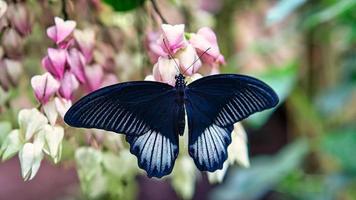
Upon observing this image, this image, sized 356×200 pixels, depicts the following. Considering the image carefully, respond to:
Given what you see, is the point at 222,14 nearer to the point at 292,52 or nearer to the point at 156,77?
the point at 292,52

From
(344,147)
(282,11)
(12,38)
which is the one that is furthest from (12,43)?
(344,147)

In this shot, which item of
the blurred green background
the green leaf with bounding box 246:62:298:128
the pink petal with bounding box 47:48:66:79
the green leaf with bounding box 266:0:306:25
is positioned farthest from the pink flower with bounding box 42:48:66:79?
the green leaf with bounding box 246:62:298:128

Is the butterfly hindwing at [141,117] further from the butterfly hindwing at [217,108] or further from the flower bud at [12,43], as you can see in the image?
the flower bud at [12,43]

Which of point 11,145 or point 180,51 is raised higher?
point 180,51

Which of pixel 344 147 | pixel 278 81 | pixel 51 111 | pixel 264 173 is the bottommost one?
pixel 264 173

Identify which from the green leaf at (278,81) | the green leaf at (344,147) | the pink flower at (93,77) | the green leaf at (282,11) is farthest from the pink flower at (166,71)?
the green leaf at (344,147)

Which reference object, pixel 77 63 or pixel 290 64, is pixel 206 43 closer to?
pixel 77 63

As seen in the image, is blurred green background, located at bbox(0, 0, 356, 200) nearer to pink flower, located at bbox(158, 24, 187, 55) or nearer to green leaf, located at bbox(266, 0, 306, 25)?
green leaf, located at bbox(266, 0, 306, 25)

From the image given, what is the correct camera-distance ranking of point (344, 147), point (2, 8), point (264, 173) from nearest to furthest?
point (2, 8), point (344, 147), point (264, 173)
